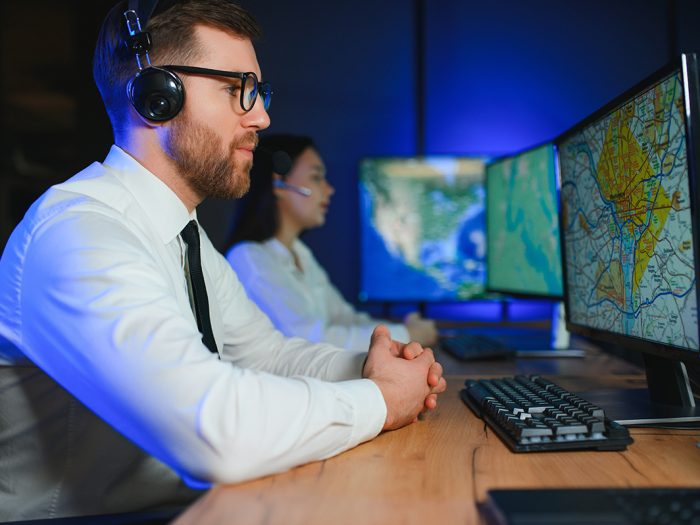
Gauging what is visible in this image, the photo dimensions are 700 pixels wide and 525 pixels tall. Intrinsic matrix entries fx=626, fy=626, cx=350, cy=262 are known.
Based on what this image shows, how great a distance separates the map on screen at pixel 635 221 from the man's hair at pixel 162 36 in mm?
665

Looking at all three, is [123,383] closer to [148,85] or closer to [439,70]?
[148,85]

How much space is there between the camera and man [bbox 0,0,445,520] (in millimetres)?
706

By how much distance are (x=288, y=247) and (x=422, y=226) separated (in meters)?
0.54

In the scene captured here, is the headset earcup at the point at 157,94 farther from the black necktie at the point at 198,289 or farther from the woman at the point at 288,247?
the woman at the point at 288,247

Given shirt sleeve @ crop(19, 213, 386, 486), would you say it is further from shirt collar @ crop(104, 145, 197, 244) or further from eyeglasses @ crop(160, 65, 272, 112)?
eyeglasses @ crop(160, 65, 272, 112)

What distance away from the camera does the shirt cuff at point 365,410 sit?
811 millimetres

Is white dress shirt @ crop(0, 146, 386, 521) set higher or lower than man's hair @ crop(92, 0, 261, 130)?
lower

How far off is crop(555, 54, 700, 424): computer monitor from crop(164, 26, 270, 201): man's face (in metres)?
0.60

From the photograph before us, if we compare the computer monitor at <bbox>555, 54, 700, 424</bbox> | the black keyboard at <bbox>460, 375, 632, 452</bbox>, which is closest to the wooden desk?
the black keyboard at <bbox>460, 375, 632, 452</bbox>

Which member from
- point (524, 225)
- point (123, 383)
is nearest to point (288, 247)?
point (524, 225)

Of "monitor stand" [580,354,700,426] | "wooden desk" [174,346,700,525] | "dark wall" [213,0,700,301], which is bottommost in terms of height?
"wooden desk" [174,346,700,525]

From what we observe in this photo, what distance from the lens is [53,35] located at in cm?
321

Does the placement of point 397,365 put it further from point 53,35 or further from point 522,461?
point 53,35

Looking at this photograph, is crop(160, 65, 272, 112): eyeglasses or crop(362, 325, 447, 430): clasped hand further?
crop(160, 65, 272, 112): eyeglasses
